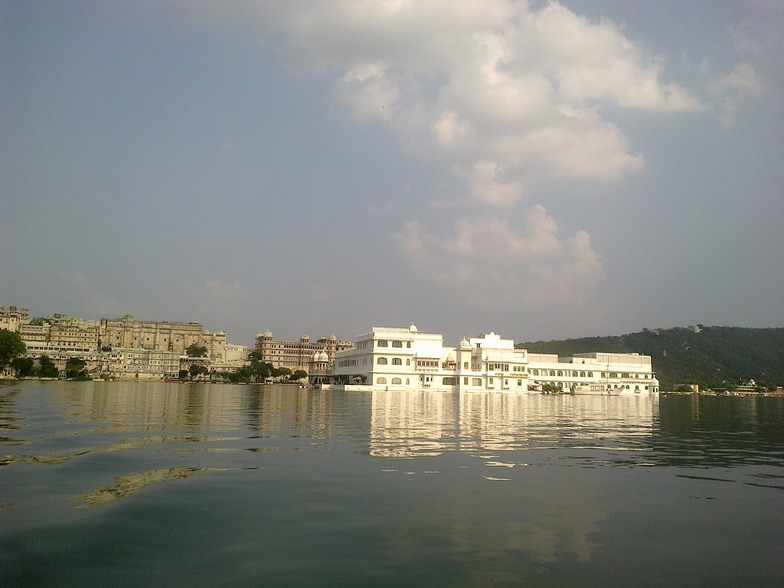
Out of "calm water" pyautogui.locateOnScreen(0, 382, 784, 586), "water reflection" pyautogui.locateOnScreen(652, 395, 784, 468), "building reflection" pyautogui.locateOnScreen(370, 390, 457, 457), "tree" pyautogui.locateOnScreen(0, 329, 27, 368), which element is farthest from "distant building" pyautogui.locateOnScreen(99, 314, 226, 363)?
"calm water" pyautogui.locateOnScreen(0, 382, 784, 586)

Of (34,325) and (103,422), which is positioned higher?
(34,325)

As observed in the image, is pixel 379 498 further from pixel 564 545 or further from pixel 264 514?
pixel 564 545

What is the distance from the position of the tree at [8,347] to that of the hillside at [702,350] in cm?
10749

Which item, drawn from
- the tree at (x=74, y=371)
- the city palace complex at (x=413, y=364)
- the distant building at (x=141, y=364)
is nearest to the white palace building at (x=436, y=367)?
the city palace complex at (x=413, y=364)

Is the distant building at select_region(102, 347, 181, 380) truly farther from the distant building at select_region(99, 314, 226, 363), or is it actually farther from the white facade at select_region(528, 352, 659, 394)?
the white facade at select_region(528, 352, 659, 394)

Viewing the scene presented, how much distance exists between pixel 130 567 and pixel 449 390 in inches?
2869

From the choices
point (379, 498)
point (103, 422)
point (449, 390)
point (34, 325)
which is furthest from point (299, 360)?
point (379, 498)

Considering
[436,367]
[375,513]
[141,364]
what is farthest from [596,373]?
[141,364]

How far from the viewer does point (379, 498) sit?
9836mm

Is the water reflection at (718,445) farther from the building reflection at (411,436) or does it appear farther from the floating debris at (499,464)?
the building reflection at (411,436)

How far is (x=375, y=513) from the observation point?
8867 mm

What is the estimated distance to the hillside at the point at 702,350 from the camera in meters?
132

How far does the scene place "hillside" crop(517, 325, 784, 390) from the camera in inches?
5207

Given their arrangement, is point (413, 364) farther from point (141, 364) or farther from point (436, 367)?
point (141, 364)
